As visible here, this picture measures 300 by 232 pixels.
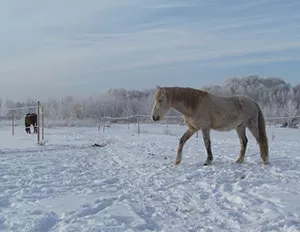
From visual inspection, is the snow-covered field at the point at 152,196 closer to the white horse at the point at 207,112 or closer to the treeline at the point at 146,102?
the white horse at the point at 207,112

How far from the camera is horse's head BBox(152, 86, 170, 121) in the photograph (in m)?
7.39

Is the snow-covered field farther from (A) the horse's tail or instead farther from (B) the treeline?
(B) the treeline

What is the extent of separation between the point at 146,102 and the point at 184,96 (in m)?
59.0

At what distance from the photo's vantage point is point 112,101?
67.2m

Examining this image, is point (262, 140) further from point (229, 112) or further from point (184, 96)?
point (184, 96)

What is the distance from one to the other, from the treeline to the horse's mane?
148 feet

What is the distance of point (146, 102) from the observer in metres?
66.6

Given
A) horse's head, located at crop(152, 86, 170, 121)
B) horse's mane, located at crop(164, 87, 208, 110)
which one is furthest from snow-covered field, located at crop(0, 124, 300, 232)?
horse's mane, located at crop(164, 87, 208, 110)

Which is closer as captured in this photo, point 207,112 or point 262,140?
point 207,112

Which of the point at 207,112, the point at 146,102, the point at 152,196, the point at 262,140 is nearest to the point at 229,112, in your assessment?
the point at 207,112

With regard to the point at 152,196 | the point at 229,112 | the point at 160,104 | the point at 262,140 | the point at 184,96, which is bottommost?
the point at 152,196

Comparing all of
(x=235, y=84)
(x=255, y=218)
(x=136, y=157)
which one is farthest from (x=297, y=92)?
(x=255, y=218)

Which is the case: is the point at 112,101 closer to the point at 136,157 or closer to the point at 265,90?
the point at 265,90

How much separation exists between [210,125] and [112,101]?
197 ft
